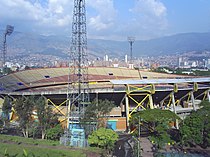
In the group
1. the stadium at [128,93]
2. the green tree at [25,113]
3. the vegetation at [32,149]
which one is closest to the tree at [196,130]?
the stadium at [128,93]

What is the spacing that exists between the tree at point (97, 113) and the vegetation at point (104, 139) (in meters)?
3.28

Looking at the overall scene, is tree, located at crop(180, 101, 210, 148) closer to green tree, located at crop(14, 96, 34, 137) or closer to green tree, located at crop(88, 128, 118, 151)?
green tree, located at crop(88, 128, 118, 151)

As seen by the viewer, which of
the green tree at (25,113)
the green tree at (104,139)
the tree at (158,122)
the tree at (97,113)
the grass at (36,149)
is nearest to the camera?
the grass at (36,149)

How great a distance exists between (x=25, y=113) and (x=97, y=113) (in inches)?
339

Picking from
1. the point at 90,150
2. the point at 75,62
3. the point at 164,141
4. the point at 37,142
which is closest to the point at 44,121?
the point at 37,142

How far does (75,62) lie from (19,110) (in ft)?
36.0

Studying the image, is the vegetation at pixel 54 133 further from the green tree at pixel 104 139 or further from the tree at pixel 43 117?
the green tree at pixel 104 139

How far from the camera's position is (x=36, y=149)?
89.4 feet

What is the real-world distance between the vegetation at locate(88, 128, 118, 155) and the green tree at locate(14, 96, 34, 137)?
8809 mm

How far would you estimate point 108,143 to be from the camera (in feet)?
93.0

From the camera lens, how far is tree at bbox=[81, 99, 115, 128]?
32.0m

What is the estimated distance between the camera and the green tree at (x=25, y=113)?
108 ft

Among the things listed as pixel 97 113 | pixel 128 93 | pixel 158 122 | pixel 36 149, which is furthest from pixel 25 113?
pixel 158 122

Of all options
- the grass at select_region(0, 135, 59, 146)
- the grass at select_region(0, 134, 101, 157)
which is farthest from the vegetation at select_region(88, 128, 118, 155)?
the grass at select_region(0, 135, 59, 146)
